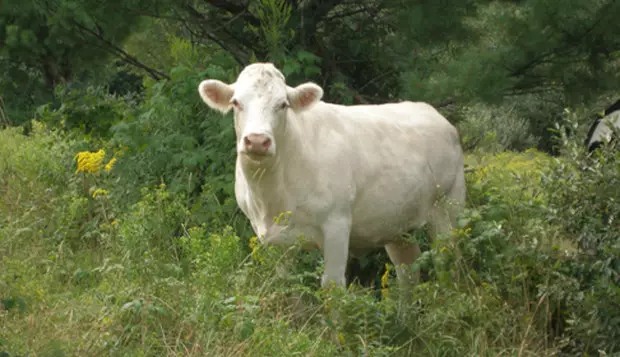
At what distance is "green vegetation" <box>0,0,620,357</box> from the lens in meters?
4.69

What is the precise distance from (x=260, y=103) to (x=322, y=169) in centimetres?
62

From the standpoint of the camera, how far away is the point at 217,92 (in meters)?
5.68

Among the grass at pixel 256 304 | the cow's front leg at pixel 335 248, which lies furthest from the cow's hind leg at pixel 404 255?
the cow's front leg at pixel 335 248

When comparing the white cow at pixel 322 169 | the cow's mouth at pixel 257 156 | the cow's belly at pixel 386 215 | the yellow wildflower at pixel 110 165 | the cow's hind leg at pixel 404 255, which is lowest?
the cow's hind leg at pixel 404 255

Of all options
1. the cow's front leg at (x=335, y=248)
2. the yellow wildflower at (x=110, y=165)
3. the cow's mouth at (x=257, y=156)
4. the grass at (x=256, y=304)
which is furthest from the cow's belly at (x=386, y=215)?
the yellow wildflower at (x=110, y=165)

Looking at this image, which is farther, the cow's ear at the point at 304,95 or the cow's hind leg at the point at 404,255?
the cow's hind leg at the point at 404,255

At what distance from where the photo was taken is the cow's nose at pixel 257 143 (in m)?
5.06

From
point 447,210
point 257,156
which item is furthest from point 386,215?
point 257,156

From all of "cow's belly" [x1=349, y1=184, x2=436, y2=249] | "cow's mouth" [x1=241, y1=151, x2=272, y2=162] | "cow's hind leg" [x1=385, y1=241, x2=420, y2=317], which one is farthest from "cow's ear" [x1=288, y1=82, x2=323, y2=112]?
"cow's hind leg" [x1=385, y1=241, x2=420, y2=317]

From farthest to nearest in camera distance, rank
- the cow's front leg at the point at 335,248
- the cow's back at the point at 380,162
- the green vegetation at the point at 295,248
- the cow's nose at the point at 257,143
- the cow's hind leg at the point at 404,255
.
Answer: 1. the cow's hind leg at the point at 404,255
2. the cow's back at the point at 380,162
3. the cow's front leg at the point at 335,248
4. the cow's nose at the point at 257,143
5. the green vegetation at the point at 295,248

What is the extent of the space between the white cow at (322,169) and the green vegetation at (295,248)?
0.29m

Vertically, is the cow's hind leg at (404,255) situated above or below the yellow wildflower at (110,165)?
below

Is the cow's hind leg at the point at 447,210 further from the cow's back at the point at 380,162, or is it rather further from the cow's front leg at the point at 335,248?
the cow's front leg at the point at 335,248

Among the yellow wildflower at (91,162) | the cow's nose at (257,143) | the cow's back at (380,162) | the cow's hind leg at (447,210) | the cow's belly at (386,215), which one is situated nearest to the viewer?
the cow's nose at (257,143)
